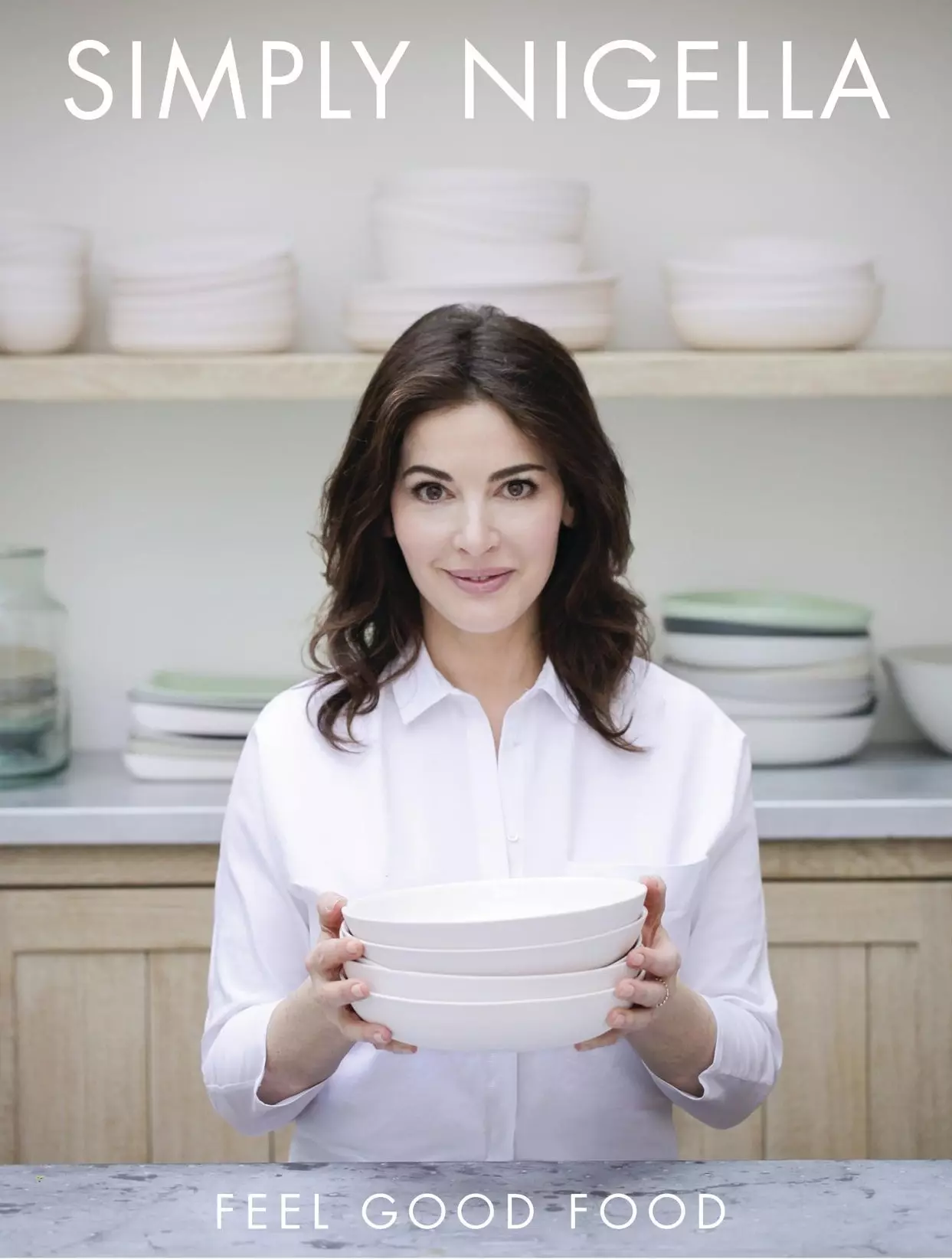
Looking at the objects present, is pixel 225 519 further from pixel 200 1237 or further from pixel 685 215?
pixel 200 1237

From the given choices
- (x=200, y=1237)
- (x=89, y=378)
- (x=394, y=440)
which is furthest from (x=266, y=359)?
(x=200, y=1237)

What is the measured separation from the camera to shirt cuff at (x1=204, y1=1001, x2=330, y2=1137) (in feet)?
4.25

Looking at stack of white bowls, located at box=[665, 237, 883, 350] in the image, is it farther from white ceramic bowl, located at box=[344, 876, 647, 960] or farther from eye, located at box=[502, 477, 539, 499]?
white ceramic bowl, located at box=[344, 876, 647, 960]

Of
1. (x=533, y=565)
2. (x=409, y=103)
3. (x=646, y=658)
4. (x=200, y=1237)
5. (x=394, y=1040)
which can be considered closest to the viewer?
(x=200, y=1237)

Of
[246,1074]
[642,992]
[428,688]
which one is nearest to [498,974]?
[642,992]

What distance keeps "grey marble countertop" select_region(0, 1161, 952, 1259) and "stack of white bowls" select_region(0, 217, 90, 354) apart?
147cm

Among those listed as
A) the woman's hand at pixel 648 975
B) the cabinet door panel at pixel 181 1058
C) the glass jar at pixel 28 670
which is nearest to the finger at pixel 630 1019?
the woman's hand at pixel 648 975

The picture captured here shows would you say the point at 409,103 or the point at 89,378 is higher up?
the point at 409,103

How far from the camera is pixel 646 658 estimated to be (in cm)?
156

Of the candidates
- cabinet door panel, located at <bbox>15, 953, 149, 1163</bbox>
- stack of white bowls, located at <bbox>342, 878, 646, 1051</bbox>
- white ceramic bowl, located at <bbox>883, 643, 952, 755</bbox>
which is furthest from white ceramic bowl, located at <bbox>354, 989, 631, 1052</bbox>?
white ceramic bowl, located at <bbox>883, 643, 952, 755</bbox>

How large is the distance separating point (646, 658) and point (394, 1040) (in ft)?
1.89

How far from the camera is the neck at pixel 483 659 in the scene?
151 centimetres

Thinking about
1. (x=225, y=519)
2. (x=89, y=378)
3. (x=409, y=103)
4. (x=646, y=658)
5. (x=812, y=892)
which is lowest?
(x=812, y=892)

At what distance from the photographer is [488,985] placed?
1.02m
